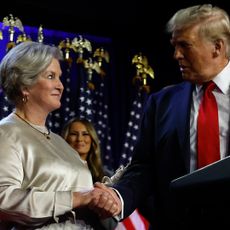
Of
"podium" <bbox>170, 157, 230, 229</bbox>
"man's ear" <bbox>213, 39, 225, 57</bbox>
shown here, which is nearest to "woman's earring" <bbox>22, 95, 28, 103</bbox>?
"man's ear" <bbox>213, 39, 225, 57</bbox>

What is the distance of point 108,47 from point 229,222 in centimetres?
618

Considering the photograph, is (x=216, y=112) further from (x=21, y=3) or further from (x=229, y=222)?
(x=21, y=3)

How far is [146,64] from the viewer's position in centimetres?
662

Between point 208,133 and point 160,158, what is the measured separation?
0.20 meters

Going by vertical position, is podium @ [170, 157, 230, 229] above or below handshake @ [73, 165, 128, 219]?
above

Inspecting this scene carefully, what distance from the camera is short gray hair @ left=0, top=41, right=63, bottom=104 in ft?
6.12

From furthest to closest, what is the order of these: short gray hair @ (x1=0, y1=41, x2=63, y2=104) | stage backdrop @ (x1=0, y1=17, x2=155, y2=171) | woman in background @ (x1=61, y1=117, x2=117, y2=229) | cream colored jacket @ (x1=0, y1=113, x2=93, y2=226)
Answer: stage backdrop @ (x1=0, y1=17, x2=155, y2=171), woman in background @ (x1=61, y1=117, x2=117, y2=229), short gray hair @ (x1=0, y1=41, x2=63, y2=104), cream colored jacket @ (x1=0, y1=113, x2=93, y2=226)

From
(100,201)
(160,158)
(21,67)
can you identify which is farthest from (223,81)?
(21,67)

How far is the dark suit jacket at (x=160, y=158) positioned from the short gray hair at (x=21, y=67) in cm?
43

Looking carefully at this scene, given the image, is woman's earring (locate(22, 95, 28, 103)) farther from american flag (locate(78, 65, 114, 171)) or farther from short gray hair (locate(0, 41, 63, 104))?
american flag (locate(78, 65, 114, 171))

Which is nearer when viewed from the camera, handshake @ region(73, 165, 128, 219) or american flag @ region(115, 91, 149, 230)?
handshake @ region(73, 165, 128, 219)

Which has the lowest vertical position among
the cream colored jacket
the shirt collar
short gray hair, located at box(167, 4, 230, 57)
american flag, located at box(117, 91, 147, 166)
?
american flag, located at box(117, 91, 147, 166)

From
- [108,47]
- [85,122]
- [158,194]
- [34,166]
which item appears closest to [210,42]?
[158,194]

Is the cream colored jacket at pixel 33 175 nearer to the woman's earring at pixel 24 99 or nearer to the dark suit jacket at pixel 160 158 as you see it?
the woman's earring at pixel 24 99
